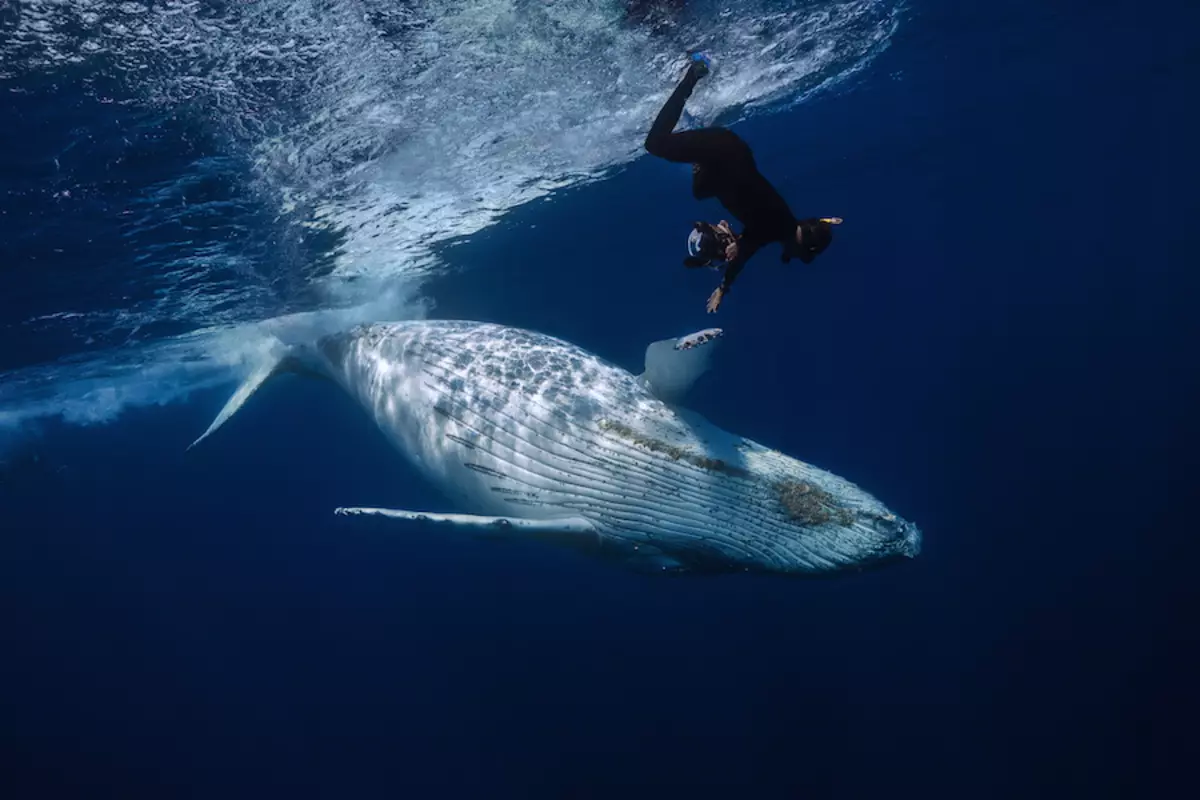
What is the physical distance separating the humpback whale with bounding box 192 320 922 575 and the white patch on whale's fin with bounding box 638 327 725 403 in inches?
0.6

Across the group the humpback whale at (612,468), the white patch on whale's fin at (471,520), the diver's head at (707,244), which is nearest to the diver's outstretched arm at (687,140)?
the diver's head at (707,244)

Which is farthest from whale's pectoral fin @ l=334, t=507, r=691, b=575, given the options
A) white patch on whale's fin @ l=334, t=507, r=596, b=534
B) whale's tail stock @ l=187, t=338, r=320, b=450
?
whale's tail stock @ l=187, t=338, r=320, b=450

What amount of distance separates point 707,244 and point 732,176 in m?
0.45

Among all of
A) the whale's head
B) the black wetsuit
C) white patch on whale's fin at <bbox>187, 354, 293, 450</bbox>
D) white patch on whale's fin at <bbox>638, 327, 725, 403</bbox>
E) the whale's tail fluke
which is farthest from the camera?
white patch on whale's fin at <bbox>187, 354, 293, 450</bbox>

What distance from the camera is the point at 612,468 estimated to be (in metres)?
5.81

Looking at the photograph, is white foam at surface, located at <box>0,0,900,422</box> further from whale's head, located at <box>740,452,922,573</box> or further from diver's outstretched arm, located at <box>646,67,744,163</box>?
whale's head, located at <box>740,452,922,573</box>

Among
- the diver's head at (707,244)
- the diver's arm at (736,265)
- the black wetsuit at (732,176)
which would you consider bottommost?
the diver's arm at (736,265)

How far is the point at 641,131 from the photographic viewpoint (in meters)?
14.5

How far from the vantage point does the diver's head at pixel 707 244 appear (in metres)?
3.40

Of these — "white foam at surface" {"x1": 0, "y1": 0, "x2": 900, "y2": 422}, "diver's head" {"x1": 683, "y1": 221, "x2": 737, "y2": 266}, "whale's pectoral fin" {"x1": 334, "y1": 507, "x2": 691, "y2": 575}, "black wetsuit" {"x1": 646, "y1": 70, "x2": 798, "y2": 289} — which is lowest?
"whale's pectoral fin" {"x1": 334, "y1": 507, "x2": 691, "y2": 575}

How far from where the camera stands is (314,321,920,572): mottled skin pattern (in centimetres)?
482

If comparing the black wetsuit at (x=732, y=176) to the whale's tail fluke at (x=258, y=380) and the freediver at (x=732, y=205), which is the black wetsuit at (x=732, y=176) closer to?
the freediver at (x=732, y=205)

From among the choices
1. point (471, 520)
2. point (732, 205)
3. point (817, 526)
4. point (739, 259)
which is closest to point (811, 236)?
point (739, 259)

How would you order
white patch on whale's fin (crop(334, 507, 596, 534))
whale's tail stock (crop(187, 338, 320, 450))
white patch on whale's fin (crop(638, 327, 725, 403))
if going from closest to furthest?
1. white patch on whale's fin (crop(334, 507, 596, 534))
2. white patch on whale's fin (crop(638, 327, 725, 403))
3. whale's tail stock (crop(187, 338, 320, 450))
